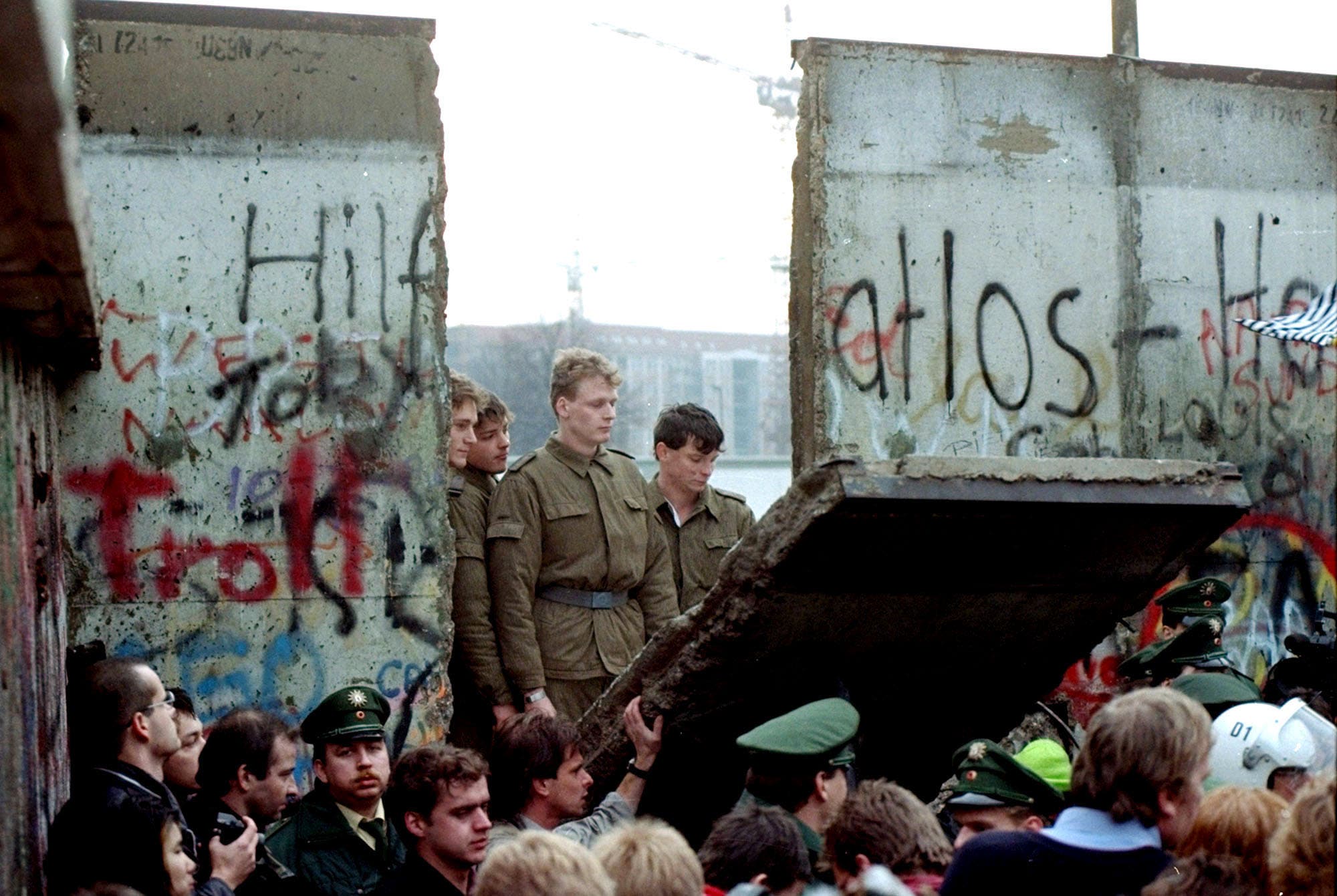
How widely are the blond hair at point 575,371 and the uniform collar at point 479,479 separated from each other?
0.56m

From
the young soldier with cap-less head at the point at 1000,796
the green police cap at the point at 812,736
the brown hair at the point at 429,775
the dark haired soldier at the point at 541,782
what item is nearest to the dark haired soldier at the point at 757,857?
the young soldier with cap-less head at the point at 1000,796

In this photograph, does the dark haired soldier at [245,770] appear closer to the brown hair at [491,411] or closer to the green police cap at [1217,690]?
the brown hair at [491,411]

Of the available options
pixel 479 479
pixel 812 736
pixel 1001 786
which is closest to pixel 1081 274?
pixel 479 479

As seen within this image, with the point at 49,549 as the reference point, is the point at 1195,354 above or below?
above

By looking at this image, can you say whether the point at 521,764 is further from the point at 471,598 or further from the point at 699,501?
the point at 699,501

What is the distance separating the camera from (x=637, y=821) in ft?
13.3

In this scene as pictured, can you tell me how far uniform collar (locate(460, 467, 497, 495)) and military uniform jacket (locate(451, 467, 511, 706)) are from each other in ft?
0.09

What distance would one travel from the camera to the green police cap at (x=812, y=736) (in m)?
5.04

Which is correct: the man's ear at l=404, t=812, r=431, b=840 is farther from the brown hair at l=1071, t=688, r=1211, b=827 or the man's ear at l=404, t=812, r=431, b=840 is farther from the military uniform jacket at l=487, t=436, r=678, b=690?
the military uniform jacket at l=487, t=436, r=678, b=690

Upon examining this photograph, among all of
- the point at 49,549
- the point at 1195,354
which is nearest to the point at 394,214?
the point at 49,549

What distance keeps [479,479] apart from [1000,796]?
3.68 m

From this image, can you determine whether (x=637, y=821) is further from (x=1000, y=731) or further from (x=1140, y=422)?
(x=1140, y=422)

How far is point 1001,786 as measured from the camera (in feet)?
15.5

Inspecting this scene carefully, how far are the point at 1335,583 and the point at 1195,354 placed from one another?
1427 millimetres
